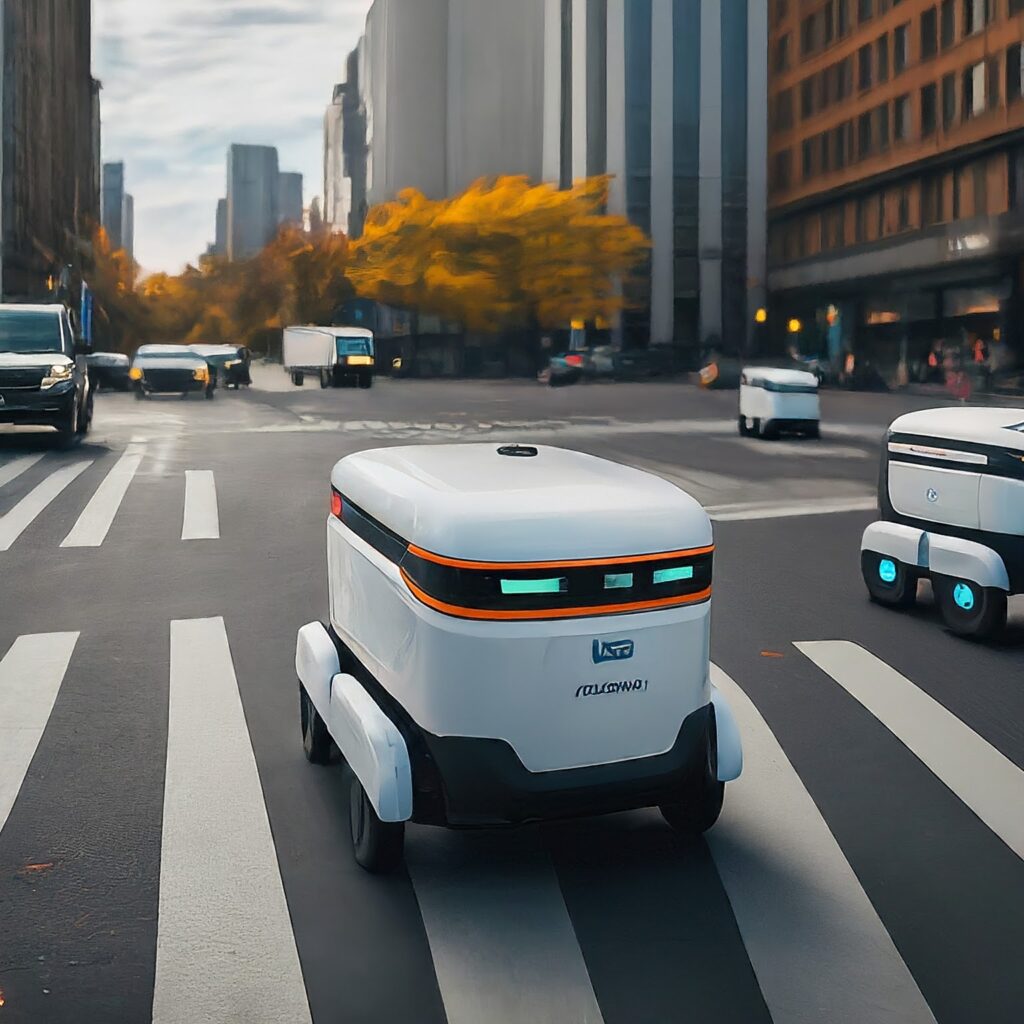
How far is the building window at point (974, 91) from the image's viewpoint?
174 ft

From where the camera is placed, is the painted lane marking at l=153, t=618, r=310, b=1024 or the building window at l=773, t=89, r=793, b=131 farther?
the building window at l=773, t=89, r=793, b=131

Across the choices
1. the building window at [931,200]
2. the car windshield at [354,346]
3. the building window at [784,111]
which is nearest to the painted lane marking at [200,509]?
the car windshield at [354,346]

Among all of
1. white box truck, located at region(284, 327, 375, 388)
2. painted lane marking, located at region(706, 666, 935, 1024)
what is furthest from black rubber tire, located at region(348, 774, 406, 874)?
white box truck, located at region(284, 327, 375, 388)

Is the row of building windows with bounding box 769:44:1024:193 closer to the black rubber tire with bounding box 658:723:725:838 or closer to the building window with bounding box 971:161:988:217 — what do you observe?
the building window with bounding box 971:161:988:217

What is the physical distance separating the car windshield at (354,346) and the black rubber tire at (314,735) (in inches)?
2061

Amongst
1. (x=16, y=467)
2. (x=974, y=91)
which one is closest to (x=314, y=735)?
(x=16, y=467)

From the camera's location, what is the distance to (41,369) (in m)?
21.0

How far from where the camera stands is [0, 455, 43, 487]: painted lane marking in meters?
17.0

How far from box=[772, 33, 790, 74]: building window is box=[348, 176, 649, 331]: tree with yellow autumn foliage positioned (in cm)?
1077

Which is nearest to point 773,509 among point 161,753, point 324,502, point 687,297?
point 324,502

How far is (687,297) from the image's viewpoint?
→ 84500 millimetres

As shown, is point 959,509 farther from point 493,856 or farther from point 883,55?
point 883,55

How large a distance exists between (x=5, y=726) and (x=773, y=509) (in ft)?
32.3

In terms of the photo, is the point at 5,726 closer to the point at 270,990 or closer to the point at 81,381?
the point at 270,990
